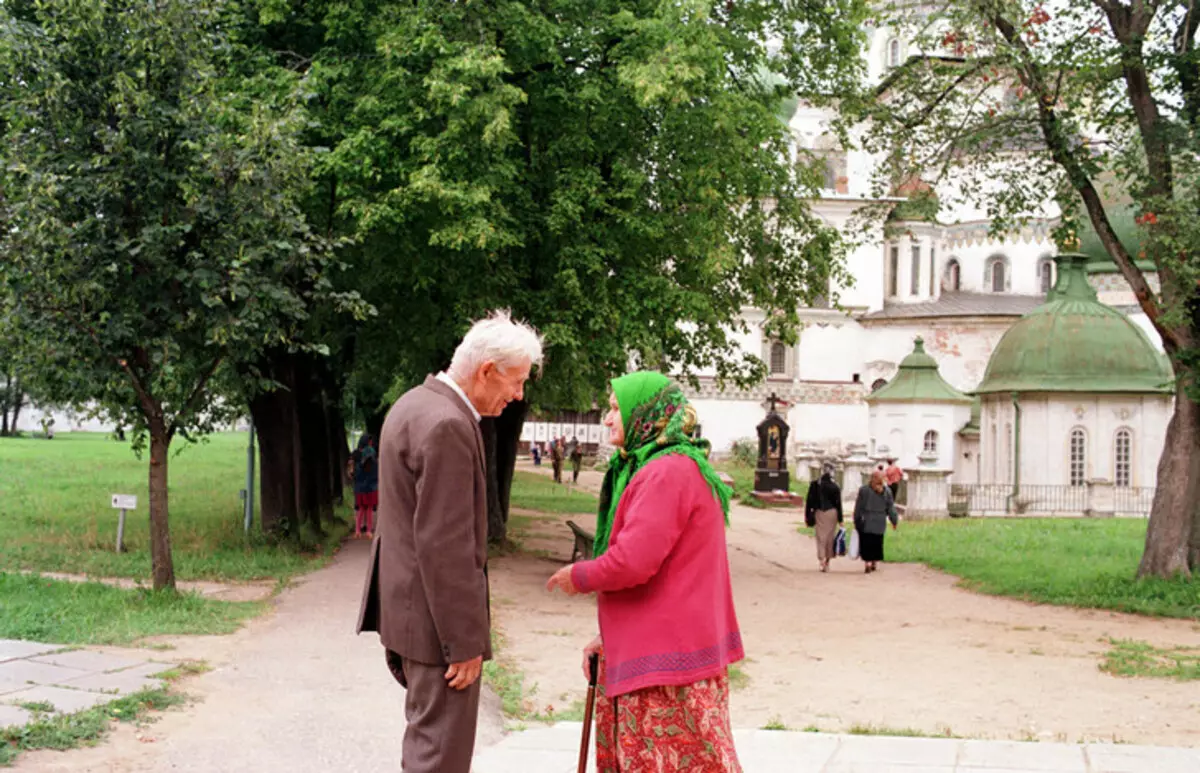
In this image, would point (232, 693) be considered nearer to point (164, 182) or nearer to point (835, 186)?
point (164, 182)

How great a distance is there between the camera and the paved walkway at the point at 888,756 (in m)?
6.87

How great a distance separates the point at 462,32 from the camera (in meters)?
16.7

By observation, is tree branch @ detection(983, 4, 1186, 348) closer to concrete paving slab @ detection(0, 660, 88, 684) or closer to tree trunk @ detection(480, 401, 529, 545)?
tree trunk @ detection(480, 401, 529, 545)

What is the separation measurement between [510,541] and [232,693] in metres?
14.3

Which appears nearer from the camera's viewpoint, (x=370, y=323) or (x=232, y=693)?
(x=232, y=693)

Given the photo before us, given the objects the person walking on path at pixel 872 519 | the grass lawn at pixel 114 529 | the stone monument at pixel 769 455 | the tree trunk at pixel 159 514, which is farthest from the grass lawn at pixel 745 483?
the tree trunk at pixel 159 514

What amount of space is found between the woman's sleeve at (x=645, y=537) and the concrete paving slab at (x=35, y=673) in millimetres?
5206

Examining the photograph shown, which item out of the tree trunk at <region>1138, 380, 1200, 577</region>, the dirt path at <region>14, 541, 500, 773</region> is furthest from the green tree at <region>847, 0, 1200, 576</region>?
the dirt path at <region>14, 541, 500, 773</region>

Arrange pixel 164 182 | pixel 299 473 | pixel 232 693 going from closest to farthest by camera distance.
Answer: pixel 232 693 → pixel 164 182 → pixel 299 473

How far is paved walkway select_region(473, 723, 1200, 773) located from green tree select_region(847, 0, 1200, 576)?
33.4 feet

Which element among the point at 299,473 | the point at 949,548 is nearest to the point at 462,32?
the point at 299,473

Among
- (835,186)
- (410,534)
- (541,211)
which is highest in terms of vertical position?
(835,186)

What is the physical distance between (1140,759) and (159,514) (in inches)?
370

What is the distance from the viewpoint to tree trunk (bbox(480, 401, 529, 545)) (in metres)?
20.7
